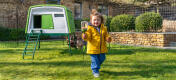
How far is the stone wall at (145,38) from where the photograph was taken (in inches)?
303

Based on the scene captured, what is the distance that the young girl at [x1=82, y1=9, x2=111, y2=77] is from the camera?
11.2ft

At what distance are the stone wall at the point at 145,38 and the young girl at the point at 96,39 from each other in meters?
5.13

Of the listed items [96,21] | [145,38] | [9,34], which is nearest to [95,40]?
[96,21]

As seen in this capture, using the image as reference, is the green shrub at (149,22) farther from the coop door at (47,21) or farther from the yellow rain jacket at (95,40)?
the yellow rain jacket at (95,40)

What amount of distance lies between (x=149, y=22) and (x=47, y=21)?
507cm

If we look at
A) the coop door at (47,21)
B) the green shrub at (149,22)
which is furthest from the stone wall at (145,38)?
the coop door at (47,21)

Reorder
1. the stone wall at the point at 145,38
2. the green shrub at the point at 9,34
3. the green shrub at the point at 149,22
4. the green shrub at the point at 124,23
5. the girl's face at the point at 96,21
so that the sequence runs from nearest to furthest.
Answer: the girl's face at the point at 96,21, the stone wall at the point at 145,38, the green shrub at the point at 149,22, the green shrub at the point at 124,23, the green shrub at the point at 9,34

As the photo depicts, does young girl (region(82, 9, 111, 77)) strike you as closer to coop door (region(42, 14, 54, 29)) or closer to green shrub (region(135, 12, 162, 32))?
coop door (region(42, 14, 54, 29))

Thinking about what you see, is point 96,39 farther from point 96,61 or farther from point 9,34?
point 9,34

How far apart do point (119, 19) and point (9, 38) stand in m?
7.79

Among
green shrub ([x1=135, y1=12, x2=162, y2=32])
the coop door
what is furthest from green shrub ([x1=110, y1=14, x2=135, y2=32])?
the coop door

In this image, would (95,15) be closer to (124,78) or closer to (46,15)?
(124,78)

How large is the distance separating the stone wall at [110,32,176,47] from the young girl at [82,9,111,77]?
5.13m

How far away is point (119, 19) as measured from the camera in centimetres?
966
